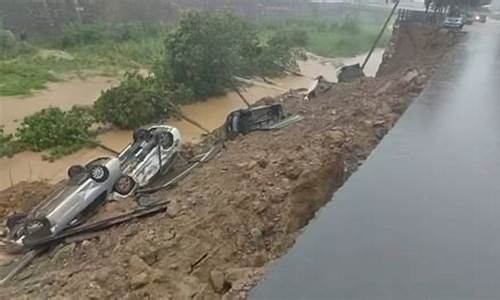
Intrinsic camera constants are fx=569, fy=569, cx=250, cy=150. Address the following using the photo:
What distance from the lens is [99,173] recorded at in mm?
9945

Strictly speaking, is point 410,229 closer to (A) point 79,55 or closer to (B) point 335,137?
(B) point 335,137

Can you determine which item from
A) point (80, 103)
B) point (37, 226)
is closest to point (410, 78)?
point (37, 226)

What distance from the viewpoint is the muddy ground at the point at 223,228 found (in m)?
5.34

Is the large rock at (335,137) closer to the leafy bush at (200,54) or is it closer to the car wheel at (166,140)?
the car wheel at (166,140)

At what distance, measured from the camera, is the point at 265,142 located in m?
11.0

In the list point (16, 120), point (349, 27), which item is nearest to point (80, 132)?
point (16, 120)

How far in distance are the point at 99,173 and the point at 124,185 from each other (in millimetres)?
528

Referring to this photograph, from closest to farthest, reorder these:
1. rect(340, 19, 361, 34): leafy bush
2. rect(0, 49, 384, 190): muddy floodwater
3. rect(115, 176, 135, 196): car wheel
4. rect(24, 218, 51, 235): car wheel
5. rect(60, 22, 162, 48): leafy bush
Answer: rect(24, 218, 51, 235): car wheel
rect(115, 176, 135, 196): car wheel
rect(0, 49, 384, 190): muddy floodwater
rect(60, 22, 162, 48): leafy bush
rect(340, 19, 361, 34): leafy bush

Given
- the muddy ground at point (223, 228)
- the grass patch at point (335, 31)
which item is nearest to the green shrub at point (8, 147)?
the muddy ground at point (223, 228)

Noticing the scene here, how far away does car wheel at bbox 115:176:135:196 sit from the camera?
10.1 meters

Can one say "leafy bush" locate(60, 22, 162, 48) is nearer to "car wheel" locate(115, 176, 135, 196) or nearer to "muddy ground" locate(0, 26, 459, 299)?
"car wheel" locate(115, 176, 135, 196)

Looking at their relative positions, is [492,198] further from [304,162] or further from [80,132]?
[80,132]

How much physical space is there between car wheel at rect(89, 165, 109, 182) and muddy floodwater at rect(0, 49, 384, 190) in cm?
412

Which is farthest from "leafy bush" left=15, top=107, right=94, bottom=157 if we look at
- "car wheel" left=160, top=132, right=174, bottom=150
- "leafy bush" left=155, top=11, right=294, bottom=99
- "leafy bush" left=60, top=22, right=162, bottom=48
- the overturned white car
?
"leafy bush" left=60, top=22, right=162, bottom=48
